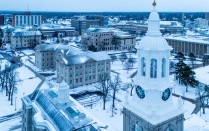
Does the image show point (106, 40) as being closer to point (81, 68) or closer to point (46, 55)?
point (46, 55)

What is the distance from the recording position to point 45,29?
160m

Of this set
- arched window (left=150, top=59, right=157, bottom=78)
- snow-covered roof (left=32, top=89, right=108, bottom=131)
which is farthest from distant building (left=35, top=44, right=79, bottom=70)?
arched window (left=150, top=59, right=157, bottom=78)

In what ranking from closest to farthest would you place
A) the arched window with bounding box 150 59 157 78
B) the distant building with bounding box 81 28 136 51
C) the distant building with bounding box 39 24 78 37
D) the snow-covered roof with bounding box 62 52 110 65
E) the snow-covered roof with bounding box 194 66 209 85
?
the arched window with bounding box 150 59 157 78 → the snow-covered roof with bounding box 194 66 209 85 → the snow-covered roof with bounding box 62 52 110 65 → the distant building with bounding box 81 28 136 51 → the distant building with bounding box 39 24 78 37

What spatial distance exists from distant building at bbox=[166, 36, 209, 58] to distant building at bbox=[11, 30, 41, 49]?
196 feet

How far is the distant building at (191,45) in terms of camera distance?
90881 millimetres

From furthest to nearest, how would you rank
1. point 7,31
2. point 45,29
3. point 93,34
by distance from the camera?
1. point 45,29
2. point 7,31
3. point 93,34

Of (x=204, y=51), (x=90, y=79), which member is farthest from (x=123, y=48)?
(x=90, y=79)

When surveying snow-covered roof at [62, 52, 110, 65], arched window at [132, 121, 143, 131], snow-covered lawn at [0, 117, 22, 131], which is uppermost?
snow-covered roof at [62, 52, 110, 65]

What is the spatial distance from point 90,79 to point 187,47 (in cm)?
5429

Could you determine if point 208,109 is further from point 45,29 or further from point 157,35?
point 45,29

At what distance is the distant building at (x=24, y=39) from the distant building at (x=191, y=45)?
5964 cm

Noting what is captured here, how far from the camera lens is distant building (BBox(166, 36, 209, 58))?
298 feet

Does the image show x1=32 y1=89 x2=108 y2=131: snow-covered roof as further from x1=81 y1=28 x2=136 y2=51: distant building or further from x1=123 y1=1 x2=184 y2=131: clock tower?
x1=81 y1=28 x2=136 y2=51: distant building

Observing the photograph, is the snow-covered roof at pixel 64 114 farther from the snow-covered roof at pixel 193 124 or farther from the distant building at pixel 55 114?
the snow-covered roof at pixel 193 124
